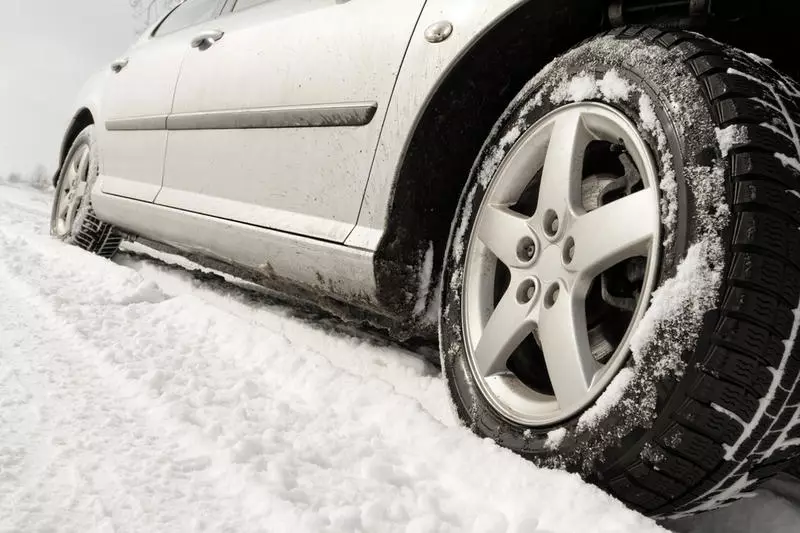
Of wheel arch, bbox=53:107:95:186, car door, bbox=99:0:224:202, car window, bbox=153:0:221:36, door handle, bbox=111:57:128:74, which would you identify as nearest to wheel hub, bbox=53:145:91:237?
wheel arch, bbox=53:107:95:186

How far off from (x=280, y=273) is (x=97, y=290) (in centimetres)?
91

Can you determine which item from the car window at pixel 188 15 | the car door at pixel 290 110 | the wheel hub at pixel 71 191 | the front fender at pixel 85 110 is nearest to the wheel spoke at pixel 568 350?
the car door at pixel 290 110

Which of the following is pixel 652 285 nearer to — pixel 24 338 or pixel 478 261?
pixel 478 261

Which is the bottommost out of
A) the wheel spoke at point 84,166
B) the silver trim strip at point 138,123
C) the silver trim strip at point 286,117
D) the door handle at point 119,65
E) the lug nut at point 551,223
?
the lug nut at point 551,223

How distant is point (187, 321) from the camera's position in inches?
A: 80.2

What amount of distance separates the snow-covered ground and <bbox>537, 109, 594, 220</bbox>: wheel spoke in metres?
0.52

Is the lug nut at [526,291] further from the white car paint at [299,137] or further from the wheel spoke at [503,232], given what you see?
the white car paint at [299,137]

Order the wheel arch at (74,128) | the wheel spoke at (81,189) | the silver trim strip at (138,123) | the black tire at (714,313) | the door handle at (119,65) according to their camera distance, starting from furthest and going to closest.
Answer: the wheel arch at (74,128) → the wheel spoke at (81,189) → the door handle at (119,65) → the silver trim strip at (138,123) → the black tire at (714,313)

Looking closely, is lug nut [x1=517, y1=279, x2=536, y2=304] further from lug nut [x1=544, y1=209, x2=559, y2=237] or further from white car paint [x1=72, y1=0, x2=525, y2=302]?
white car paint [x1=72, y1=0, x2=525, y2=302]

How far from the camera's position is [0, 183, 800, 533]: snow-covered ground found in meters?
0.97

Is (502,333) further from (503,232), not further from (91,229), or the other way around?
(91,229)

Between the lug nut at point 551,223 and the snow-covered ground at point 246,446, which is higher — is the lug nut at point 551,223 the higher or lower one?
the higher one

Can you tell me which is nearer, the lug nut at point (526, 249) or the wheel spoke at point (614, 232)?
the wheel spoke at point (614, 232)

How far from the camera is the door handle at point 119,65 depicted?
3.29 metres
